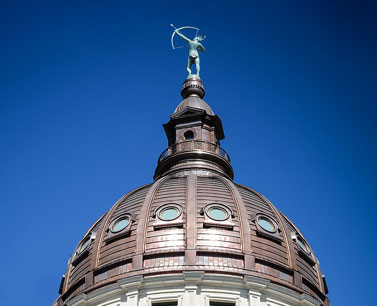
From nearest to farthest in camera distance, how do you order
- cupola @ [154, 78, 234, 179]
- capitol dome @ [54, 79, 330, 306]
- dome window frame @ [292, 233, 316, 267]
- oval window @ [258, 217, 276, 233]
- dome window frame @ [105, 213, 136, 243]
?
capitol dome @ [54, 79, 330, 306] → dome window frame @ [105, 213, 136, 243] → oval window @ [258, 217, 276, 233] → dome window frame @ [292, 233, 316, 267] → cupola @ [154, 78, 234, 179]

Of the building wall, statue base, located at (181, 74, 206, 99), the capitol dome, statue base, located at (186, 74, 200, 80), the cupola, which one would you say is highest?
statue base, located at (186, 74, 200, 80)

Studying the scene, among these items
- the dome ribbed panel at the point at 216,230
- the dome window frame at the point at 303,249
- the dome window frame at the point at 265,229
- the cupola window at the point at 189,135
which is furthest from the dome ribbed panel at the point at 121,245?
the cupola window at the point at 189,135

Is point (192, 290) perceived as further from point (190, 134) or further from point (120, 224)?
point (190, 134)

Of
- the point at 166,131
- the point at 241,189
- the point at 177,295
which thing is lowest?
the point at 177,295

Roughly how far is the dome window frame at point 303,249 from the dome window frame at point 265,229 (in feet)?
4.58

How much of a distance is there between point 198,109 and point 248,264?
60.7 feet

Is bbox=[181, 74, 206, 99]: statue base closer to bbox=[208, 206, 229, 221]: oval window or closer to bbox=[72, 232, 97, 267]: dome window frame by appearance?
bbox=[72, 232, 97, 267]: dome window frame

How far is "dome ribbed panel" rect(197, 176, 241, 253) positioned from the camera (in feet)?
148

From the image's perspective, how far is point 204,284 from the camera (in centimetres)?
4325

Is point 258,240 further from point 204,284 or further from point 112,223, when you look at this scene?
point 112,223

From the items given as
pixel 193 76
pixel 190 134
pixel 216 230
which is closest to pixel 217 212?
pixel 216 230

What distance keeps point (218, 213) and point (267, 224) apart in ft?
9.81

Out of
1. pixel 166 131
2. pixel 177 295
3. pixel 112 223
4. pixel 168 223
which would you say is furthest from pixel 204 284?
pixel 166 131

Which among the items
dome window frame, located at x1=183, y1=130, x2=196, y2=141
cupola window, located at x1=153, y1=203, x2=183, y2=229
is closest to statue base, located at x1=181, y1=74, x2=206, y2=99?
dome window frame, located at x1=183, y1=130, x2=196, y2=141
